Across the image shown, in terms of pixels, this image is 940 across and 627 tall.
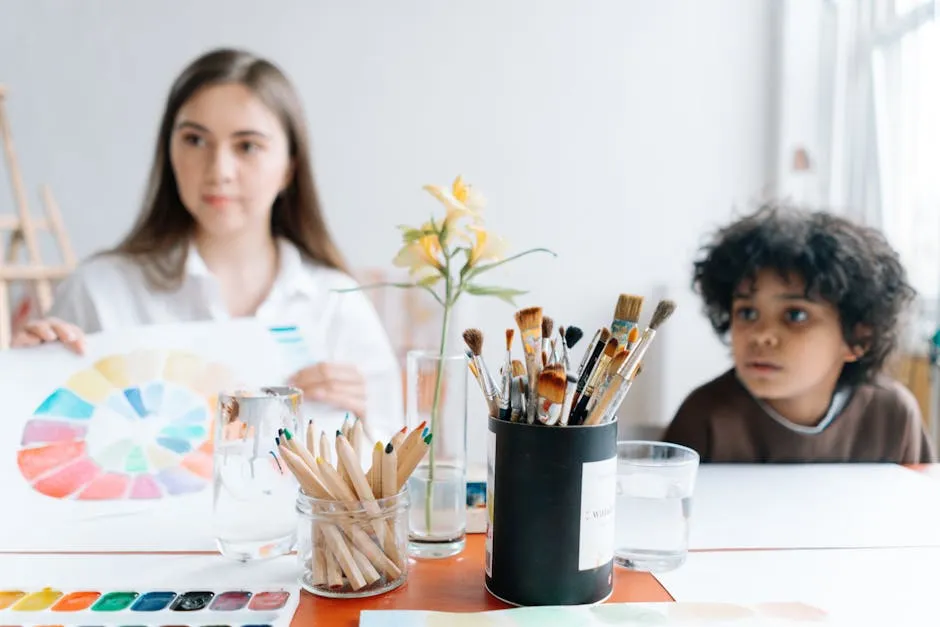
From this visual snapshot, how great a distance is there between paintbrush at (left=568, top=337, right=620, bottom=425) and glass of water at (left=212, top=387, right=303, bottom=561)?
25 cm

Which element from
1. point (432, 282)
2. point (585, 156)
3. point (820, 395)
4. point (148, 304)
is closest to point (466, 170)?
point (585, 156)

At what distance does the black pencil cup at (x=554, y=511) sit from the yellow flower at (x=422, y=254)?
0.55ft

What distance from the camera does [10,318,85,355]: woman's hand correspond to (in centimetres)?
97

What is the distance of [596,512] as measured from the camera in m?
0.58

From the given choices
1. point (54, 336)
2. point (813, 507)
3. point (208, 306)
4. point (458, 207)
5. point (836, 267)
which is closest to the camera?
point (458, 207)

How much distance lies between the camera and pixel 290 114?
1.43 meters

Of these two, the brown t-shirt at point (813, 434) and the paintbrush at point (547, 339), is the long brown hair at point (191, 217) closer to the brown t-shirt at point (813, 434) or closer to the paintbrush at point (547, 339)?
the brown t-shirt at point (813, 434)

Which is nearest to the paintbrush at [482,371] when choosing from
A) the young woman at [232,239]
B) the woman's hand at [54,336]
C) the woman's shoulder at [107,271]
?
the woman's hand at [54,336]

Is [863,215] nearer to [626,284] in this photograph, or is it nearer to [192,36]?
[626,284]

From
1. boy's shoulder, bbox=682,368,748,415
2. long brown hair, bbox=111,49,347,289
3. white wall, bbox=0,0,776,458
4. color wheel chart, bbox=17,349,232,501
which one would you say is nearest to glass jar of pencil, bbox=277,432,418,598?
color wheel chart, bbox=17,349,232,501

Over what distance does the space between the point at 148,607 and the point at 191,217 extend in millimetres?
996

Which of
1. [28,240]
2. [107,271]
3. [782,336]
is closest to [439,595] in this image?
[782,336]

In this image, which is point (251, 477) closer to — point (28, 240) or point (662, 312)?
point (662, 312)

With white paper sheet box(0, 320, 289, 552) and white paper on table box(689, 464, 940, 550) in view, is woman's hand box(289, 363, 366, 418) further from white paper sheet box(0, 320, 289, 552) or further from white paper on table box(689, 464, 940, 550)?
white paper on table box(689, 464, 940, 550)
